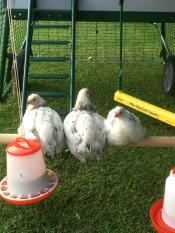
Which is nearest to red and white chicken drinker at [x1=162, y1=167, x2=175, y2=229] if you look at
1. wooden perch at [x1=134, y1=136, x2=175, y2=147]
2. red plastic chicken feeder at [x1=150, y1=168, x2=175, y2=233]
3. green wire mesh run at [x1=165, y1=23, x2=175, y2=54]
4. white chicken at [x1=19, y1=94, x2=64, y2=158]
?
Result: red plastic chicken feeder at [x1=150, y1=168, x2=175, y2=233]

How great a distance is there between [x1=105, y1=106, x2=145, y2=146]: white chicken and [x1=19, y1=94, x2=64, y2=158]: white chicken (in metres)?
0.26

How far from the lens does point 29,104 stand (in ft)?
7.98

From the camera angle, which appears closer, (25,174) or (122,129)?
(25,174)

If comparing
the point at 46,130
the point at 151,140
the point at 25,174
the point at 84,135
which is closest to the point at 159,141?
the point at 151,140

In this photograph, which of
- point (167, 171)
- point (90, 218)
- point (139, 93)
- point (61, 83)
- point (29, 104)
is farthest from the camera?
point (61, 83)

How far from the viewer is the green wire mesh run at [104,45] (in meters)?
5.71

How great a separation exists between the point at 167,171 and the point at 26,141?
4.28 ft

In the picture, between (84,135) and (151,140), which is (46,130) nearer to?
(84,135)

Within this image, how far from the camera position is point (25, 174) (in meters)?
1.74

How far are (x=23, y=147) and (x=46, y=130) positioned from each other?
0.29m

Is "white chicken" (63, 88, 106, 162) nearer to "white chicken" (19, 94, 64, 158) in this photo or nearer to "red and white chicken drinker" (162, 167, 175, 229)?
"white chicken" (19, 94, 64, 158)

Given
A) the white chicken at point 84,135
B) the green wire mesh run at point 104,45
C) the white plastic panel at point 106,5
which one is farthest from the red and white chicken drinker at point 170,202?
the green wire mesh run at point 104,45

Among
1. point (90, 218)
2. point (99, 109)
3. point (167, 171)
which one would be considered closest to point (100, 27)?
point (99, 109)

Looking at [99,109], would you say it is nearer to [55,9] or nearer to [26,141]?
[55,9]
